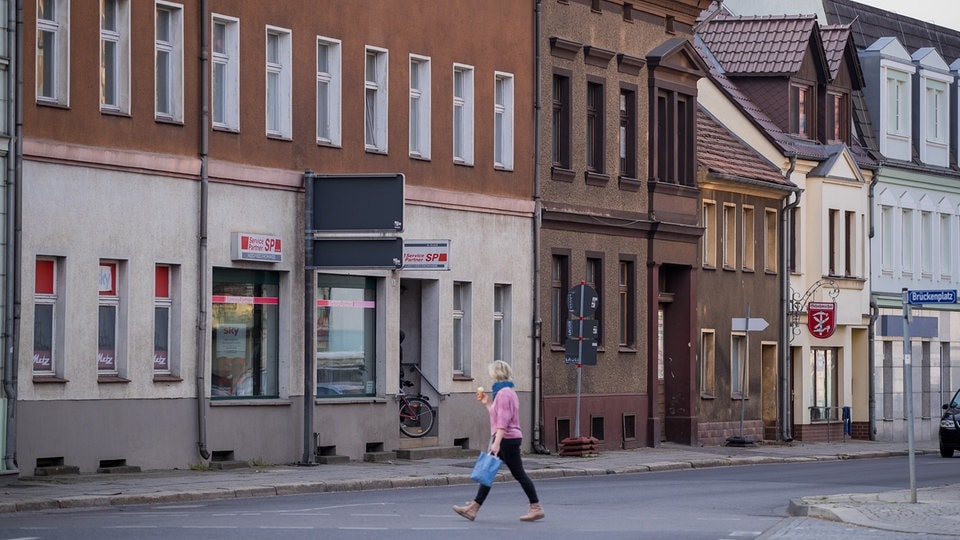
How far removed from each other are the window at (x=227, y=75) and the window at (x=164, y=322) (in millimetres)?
2565

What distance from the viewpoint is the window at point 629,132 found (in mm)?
44406

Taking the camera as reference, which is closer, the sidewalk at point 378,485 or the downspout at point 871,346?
the sidewalk at point 378,485

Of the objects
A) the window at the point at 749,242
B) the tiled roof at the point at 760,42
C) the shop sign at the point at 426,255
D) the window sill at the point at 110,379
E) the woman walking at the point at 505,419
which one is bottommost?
the woman walking at the point at 505,419

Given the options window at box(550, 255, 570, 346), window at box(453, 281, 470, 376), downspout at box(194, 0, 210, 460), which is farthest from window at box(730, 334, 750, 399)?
downspout at box(194, 0, 210, 460)

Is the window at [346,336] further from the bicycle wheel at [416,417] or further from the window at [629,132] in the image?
the window at [629,132]

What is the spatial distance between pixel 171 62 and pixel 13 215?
448 cm

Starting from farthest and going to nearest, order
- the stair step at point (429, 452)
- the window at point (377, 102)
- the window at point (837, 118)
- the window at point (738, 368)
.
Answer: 1. the window at point (837, 118)
2. the window at point (738, 368)
3. the window at point (377, 102)
4. the stair step at point (429, 452)

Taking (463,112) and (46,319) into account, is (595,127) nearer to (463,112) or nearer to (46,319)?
(463,112)

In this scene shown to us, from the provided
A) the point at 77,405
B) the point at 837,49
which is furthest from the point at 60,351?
the point at 837,49

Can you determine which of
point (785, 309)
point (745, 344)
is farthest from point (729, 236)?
point (785, 309)

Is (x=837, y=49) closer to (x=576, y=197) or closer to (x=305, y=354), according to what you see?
(x=576, y=197)

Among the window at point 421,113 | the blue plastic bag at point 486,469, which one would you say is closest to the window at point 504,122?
the window at point 421,113

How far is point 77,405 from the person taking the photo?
28688 millimetres

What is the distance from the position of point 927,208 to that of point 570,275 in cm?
2252
